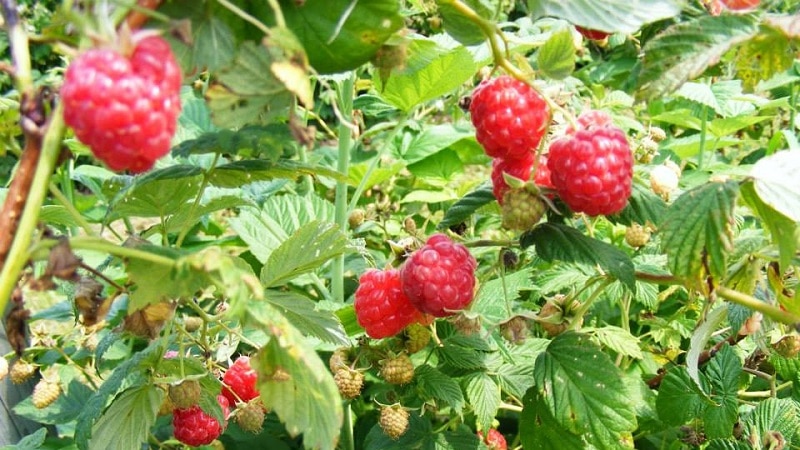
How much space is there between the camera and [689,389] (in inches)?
50.2

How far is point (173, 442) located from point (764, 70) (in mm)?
1072

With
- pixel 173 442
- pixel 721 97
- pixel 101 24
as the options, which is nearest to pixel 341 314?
pixel 173 442

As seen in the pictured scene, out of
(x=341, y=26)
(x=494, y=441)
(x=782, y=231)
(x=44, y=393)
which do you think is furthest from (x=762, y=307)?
(x=44, y=393)

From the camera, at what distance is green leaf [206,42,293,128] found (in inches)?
24.8

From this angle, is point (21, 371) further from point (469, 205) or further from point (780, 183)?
point (780, 183)

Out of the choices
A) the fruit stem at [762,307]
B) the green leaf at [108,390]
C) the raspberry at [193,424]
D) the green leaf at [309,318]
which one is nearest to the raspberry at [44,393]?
the green leaf at [108,390]

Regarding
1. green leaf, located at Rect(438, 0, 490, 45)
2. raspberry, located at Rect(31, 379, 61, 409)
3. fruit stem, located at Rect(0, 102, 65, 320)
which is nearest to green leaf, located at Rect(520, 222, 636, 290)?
green leaf, located at Rect(438, 0, 490, 45)

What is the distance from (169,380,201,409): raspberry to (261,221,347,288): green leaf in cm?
17

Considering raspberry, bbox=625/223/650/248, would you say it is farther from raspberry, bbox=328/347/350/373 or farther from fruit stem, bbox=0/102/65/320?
fruit stem, bbox=0/102/65/320

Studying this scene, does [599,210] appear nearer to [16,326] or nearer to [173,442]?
[16,326]

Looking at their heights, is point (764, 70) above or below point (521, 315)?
above

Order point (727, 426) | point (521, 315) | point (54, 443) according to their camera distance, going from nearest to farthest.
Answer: point (521, 315), point (727, 426), point (54, 443)

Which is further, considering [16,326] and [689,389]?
[689,389]

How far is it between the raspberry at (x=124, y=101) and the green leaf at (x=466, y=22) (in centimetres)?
37
